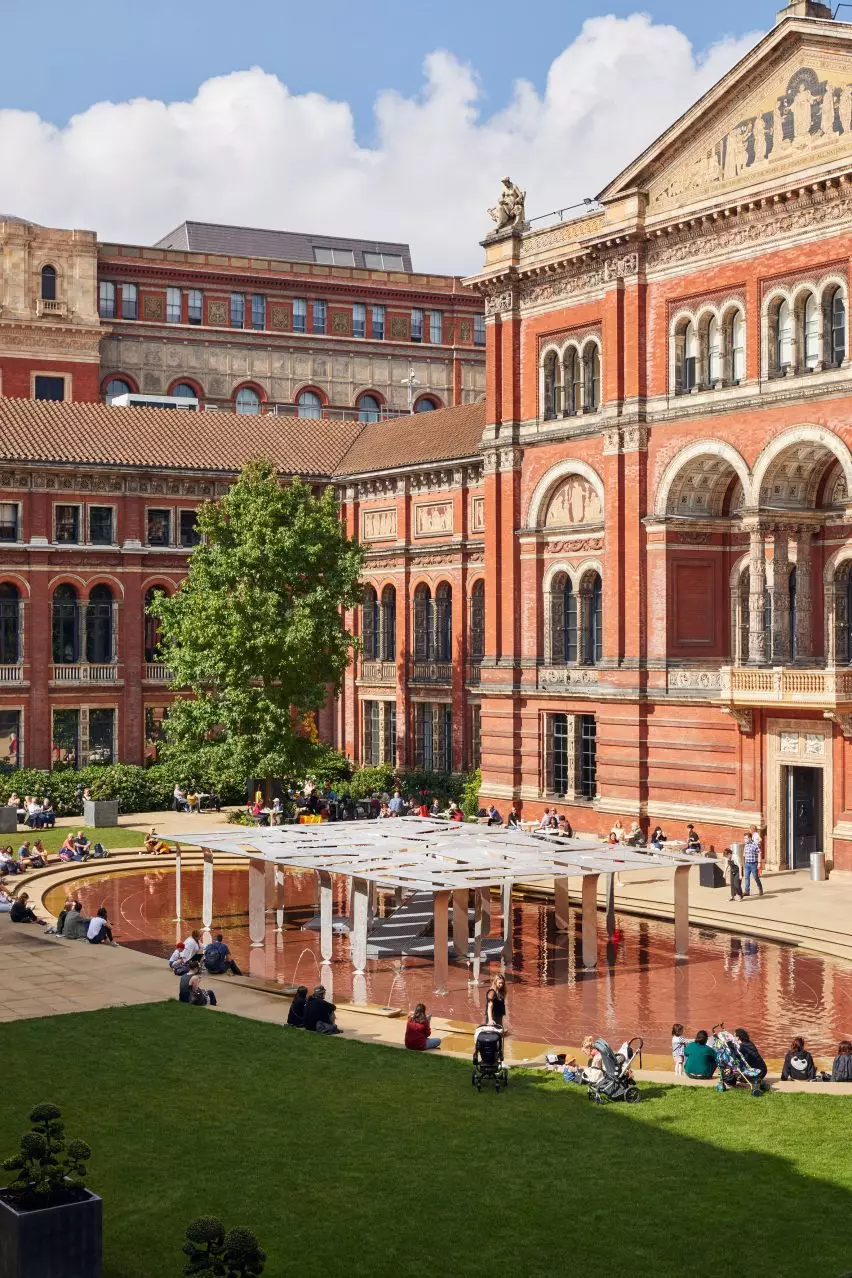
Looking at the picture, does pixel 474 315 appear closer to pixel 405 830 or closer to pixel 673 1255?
pixel 405 830

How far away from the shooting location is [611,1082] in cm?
2384

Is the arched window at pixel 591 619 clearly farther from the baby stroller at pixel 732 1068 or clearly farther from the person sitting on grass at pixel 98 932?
the baby stroller at pixel 732 1068

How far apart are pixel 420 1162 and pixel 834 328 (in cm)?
3041

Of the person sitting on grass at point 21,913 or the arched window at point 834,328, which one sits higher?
the arched window at point 834,328

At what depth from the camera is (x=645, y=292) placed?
50500mm

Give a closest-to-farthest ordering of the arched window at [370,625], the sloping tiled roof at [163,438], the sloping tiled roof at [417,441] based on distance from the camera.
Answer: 1. the sloping tiled roof at [417,441]
2. the sloping tiled roof at [163,438]
3. the arched window at [370,625]

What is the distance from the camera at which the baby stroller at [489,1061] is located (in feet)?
80.0

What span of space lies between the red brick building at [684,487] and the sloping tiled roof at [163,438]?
37.0ft

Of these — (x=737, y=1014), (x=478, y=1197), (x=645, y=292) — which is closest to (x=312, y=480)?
(x=645, y=292)

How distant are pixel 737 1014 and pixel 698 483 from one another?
74.1ft

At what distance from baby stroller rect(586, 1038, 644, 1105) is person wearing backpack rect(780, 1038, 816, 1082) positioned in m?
2.59

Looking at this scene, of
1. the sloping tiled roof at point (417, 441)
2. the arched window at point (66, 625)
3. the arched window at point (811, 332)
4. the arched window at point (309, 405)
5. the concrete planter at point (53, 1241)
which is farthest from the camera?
the arched window at point (309, 405)

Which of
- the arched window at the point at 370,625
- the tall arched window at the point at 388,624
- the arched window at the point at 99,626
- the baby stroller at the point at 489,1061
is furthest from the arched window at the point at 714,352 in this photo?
the arched window at the point at 99,626

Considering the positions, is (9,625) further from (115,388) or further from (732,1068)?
(732,1068)
